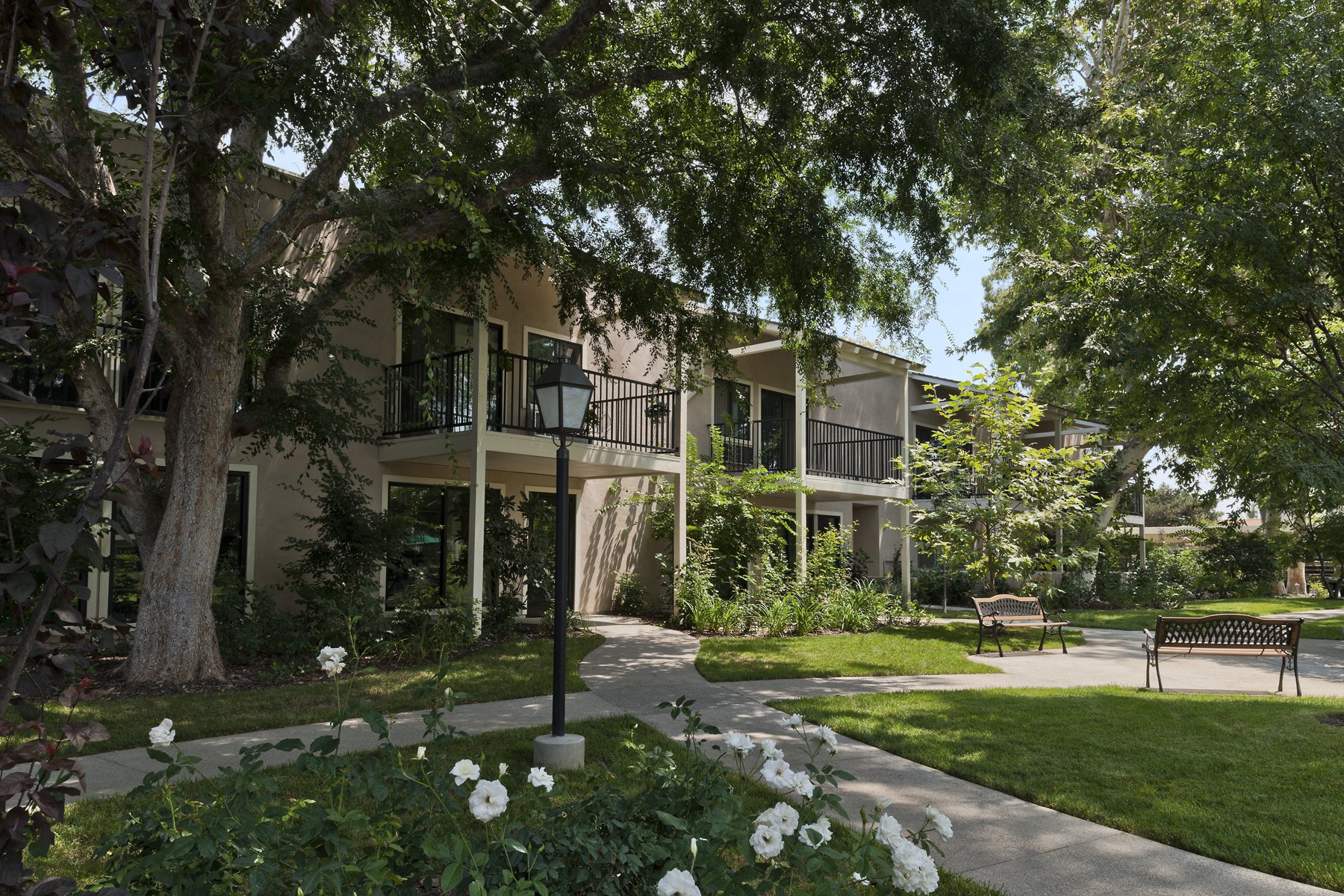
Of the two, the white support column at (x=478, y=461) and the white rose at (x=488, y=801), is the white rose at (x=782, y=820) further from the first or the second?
the white support column at (x=478, y=461)

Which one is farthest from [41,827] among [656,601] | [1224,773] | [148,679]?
[656,601]

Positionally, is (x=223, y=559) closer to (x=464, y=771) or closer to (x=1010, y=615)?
(x=464, y=771)

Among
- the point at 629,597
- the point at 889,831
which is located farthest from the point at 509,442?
the point at 889,831

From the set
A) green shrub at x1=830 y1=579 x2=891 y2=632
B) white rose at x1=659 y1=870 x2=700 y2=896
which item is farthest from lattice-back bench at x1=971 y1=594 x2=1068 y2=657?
white rose at x1=659 y1=870 x2=700 y2=896

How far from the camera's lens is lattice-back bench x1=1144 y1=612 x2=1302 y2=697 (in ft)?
29.1

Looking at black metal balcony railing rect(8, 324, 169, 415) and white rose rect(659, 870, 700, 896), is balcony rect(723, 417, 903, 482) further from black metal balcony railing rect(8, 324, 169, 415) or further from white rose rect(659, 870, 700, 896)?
white rose rect(659, 870, 700, 896)

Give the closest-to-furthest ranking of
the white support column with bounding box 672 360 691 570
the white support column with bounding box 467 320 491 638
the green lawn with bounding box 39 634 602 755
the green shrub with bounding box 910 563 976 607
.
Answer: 1. the green lawn with bounding box 39 634 602 755
2. the white support column with bounding box 467 320 491 638
3. the white support column with bounding box 672 360 691 570
4. the green shrub with bounding box 910 563 976 607

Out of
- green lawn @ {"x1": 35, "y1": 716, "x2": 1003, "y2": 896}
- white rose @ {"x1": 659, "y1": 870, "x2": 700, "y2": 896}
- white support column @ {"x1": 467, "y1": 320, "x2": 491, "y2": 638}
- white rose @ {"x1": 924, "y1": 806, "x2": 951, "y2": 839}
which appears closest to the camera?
white rose @ {"x1": 659, "y1": 870, "x2": 700, "y2": 896}

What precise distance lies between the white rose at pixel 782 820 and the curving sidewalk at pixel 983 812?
1980mm

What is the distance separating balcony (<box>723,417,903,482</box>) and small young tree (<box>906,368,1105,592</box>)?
2.63m

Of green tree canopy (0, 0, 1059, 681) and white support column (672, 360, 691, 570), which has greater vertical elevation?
green tree canopy (0, 0, 1059, 681)

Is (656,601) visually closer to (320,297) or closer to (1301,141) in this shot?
(320,297)

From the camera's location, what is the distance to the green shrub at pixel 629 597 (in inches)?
625

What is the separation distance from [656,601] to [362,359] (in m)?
8.51
